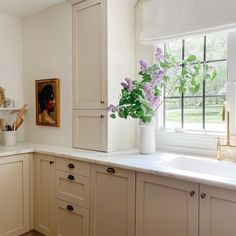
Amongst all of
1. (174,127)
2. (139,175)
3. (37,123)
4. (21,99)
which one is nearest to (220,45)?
(174,127)

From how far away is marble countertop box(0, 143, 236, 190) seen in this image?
1625 mm

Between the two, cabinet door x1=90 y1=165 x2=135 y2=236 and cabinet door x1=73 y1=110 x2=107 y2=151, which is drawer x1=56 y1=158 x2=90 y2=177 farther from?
cabinet door x1=73 y1=110 x2=107 y2=151

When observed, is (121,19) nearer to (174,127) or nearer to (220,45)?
(220,45)

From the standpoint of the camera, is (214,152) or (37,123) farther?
(37,123)

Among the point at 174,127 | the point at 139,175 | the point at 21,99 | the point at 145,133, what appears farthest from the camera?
the point at 21,99

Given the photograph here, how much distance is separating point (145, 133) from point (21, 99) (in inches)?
67.4

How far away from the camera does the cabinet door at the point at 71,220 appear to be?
7.09ft

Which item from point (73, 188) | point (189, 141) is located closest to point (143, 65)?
point (189, 141)

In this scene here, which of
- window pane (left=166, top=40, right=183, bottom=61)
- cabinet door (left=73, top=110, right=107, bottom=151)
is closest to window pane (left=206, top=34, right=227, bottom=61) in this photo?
window pane (left=166, top=40, right=183, bottom=61)

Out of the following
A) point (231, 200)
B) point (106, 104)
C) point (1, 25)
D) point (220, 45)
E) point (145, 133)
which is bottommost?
point (231, 200)

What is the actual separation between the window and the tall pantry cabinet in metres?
0.41

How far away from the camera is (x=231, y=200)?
142 cm

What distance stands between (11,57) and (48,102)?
0.74 meters

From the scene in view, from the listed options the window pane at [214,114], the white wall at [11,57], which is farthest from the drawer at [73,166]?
the white wall at [11,57]
